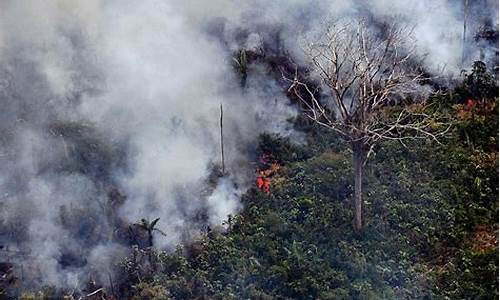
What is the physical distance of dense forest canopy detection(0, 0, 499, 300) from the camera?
1634 centimetres

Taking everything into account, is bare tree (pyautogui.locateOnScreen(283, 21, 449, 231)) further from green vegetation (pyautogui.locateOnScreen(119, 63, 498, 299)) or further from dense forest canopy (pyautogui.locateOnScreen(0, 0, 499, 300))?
green vegetation (pyautogui.locateOnScreen(119, 63, 498, 299))

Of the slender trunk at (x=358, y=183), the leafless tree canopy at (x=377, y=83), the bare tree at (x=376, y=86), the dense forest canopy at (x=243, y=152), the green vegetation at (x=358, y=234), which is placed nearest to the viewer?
the green vegetation at (x=358, y=234)

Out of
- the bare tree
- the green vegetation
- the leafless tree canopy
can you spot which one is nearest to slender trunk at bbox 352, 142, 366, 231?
the bare tree

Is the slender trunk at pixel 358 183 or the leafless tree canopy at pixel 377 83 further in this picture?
the leafless tree canopy at pixel 377 83

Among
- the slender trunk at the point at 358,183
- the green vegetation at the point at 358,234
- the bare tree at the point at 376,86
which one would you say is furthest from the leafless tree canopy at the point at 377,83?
the slender trunk at the point at 358,183

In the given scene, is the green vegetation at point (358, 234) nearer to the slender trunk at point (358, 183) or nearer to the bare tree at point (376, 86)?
the slender trunk at point (358, 183)

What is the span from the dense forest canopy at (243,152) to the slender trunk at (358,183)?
0.16ft

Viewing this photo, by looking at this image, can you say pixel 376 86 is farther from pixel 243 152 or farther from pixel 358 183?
pixel 358 183

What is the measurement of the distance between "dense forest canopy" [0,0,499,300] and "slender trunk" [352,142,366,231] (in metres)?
0.05

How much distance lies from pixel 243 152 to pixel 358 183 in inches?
150

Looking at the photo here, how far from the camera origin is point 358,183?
17016 mm

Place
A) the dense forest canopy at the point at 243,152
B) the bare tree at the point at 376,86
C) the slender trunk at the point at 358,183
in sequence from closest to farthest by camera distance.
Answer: the dense forest canopy at the point at 243,152, the slender trunk at the point at 358,183, the bare tree at the point at 376,86

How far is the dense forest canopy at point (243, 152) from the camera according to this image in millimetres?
16344

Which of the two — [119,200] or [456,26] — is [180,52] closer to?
[119,200]
